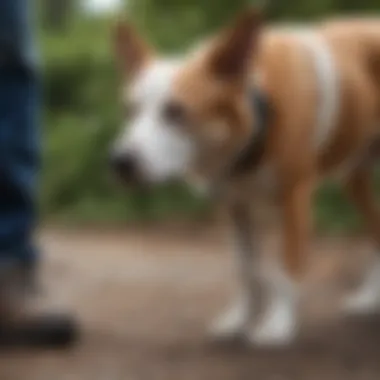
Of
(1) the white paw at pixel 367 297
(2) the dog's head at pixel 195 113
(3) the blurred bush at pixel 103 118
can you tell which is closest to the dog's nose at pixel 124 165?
(2) the dog's head at pixel 195 113

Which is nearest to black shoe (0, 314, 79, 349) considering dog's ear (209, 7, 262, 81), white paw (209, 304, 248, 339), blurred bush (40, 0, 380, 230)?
white paw (209, 304, 248, 339)

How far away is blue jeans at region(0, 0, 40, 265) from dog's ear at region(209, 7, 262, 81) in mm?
326

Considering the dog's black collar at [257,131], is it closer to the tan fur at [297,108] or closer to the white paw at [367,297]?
the tan fur at [297,108]

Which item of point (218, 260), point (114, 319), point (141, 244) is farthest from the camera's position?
point (141, 244)

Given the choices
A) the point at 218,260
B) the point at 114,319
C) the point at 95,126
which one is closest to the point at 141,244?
the point at 218,260

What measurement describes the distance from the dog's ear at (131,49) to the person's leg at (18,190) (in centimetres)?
16

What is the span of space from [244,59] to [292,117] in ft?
0.42

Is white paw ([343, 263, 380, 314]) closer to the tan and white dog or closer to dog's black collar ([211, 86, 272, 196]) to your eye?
the tan and white dog

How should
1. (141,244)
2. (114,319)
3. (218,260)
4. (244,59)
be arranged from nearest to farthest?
(244,59)
(114,319)
(218,260)
(141,244)

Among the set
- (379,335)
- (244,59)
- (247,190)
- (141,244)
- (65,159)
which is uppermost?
(65,159)

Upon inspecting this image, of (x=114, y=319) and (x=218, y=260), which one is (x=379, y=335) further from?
(x=218, y=260)

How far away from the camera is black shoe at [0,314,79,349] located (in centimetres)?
206

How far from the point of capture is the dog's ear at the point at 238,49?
6.65ft

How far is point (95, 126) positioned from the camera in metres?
3.68
